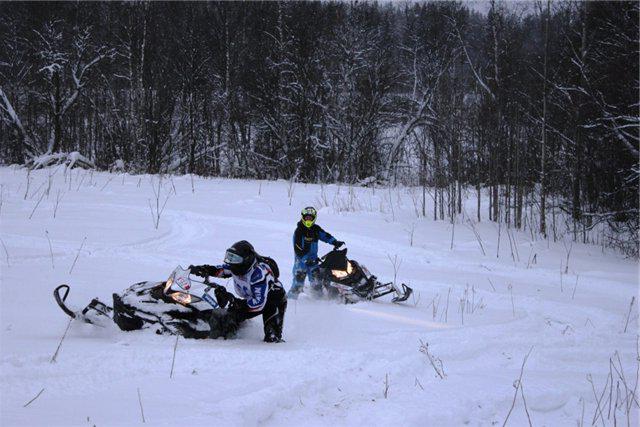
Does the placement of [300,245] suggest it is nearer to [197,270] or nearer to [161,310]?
[197,270]

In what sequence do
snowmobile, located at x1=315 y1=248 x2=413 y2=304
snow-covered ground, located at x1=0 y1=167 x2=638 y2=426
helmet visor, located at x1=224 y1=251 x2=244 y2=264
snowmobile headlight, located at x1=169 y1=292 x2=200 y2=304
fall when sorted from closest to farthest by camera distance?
snow-covered ground, located at x1=0 y1=167 x2=638 y2=426, snowmobile headlight, located at x1=169 y1=292 x2=200 y2=304, helmet visor, located at x1=224 y1=251 x2=244 y2=264, snowmobile, located at x1=315 y1=248 x2=413 y2=304

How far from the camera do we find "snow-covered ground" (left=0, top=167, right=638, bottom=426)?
3.24 meters

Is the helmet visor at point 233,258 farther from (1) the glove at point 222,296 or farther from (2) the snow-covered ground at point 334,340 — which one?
(2) the snow-covered ground at point 334,340

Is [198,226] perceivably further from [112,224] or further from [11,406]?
[11,406]

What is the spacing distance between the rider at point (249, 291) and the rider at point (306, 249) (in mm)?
1916

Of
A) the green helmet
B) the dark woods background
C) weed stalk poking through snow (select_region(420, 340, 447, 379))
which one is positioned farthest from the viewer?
the dark woods background

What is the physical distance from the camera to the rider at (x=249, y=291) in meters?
4.83

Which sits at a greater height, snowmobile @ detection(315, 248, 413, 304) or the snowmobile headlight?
the snowmobile headlight

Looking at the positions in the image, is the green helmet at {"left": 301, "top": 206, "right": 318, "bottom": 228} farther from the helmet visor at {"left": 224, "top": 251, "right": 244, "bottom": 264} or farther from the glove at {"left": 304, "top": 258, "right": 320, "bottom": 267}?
the helmet visor at {"left": 224, "top": 251, "right": 244, "bottom": 264}

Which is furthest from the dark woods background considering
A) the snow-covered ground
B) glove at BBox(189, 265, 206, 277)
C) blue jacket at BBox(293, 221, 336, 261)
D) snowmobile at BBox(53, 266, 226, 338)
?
snowmobile at BBox(53, 266, 226, 338)

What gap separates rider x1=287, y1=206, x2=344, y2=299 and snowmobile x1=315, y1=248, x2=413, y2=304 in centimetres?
13

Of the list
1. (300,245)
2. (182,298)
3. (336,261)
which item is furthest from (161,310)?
(336,261)

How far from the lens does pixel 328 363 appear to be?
405cm

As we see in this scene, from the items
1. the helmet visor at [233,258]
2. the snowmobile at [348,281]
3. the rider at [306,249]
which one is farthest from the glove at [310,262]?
the helmet visor at [233,258]
